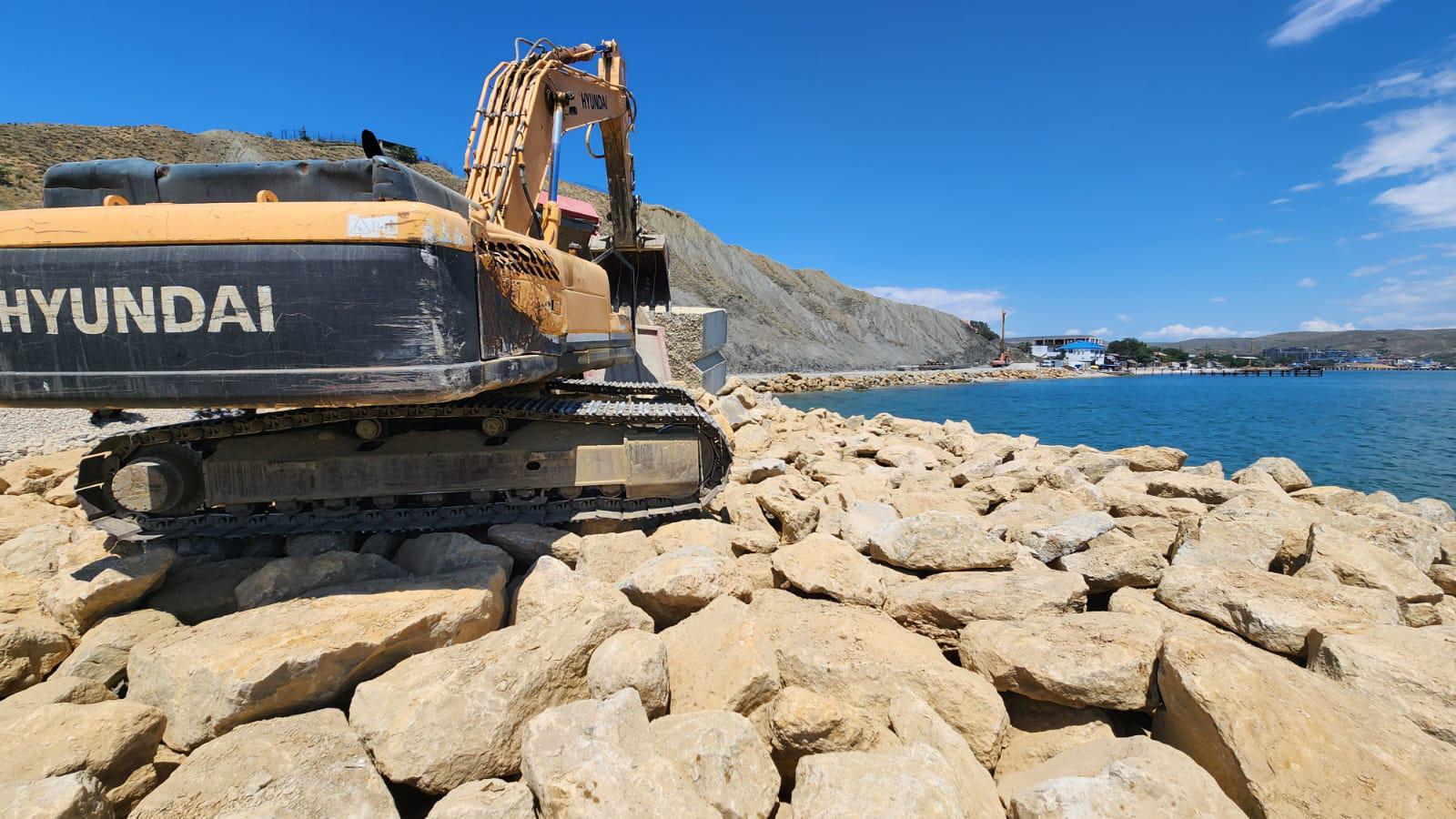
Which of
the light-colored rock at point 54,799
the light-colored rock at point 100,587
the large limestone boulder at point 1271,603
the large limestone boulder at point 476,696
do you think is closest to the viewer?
the light-colored rock at point 54,799

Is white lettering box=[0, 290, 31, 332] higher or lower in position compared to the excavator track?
higher

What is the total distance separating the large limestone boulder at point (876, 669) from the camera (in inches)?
86.8

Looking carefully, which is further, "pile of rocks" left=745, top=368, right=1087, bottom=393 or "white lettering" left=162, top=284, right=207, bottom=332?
"pile of rocks" left=745, top=368, right=1087, bottom=393

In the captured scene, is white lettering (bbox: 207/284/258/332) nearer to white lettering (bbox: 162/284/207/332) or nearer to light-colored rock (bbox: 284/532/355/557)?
white lettering (bbox: 162/284/207/332)

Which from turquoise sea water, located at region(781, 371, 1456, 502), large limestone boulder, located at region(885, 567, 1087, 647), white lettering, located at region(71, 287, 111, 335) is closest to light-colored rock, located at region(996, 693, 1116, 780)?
large limestone boulder, located at region(885, 567, 1087, 647)

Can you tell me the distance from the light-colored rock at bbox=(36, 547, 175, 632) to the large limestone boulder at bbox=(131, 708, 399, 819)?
1.33m

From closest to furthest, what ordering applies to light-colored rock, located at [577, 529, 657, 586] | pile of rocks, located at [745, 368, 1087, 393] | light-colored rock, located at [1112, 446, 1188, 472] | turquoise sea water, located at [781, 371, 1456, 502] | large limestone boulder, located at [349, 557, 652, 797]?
large limestone boulder, located at [349, 557, 652, 797], light-colored rock, located at [577, 529, 657, 586], light-colored rock, located at [1112, 446, 1188, 472], turquoise sea water, located at [781, 371, 1456, 502], pile of rocks, located at [745, 368, 1087, 393]

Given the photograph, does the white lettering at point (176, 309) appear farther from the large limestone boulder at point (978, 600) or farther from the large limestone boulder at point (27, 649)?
the large limestone boulder at point (978, 600)

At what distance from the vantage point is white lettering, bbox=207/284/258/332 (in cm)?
260

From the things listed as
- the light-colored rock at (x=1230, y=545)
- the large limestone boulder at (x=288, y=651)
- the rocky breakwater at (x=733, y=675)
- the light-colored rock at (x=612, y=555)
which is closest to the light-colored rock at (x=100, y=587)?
the rocky breakwater at (x=733, y=675)

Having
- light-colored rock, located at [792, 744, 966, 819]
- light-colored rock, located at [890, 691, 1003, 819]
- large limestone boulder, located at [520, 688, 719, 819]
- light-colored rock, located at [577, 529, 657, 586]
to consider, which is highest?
light-colored rock, located at [577, 529, 657, 586]

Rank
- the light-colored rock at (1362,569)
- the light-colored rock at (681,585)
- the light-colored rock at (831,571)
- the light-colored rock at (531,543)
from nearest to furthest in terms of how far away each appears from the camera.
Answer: the light-colored rock at (681,585), the light-colored rock at (831,571), the light-colored rock at (1362,569), the light-colored rock at (531,543)

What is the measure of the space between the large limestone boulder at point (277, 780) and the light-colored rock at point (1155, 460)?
23.6ft

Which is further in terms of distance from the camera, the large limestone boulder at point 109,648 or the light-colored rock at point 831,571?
the light-colored rock at point 831,571
